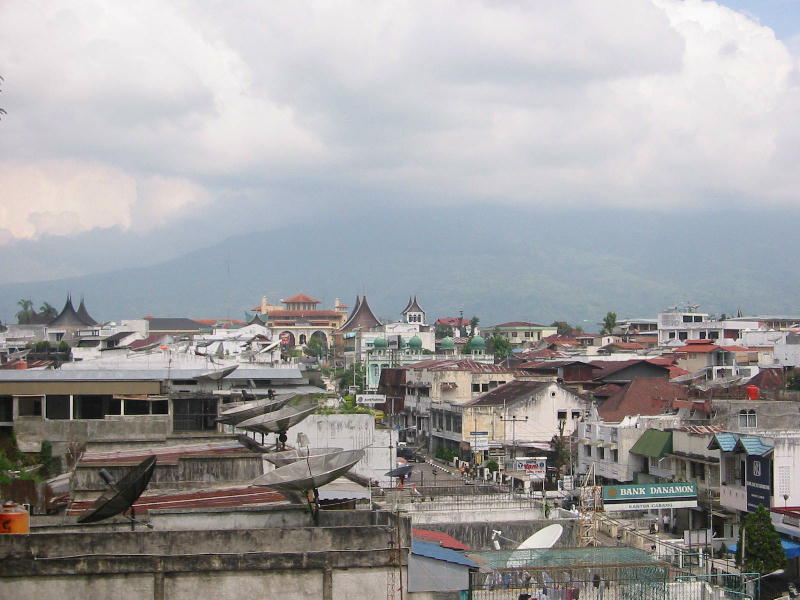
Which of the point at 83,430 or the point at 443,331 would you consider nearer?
the point at 83,430

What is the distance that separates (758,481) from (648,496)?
3.52 m

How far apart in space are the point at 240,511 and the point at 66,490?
8365 mm

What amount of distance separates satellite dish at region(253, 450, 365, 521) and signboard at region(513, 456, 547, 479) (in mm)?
35328

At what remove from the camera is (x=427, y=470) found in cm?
5359

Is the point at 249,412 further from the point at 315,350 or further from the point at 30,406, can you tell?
the point at 315,350

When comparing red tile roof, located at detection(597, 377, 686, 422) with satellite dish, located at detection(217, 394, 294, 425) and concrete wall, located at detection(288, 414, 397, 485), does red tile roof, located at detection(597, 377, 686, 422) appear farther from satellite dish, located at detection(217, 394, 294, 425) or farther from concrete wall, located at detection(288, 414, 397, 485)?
satellite dish, located at detection(217, 394, 294, 425)

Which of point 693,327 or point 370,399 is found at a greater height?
point 693,327

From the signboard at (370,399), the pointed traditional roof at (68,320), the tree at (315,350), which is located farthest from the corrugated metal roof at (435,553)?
the pointed traditional roof at (68,320)

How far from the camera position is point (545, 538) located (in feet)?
88.8

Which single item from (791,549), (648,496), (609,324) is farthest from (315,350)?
(791,549)

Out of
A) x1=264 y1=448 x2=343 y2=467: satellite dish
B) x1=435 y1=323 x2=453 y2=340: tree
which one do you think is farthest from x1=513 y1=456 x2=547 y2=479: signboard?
x1=435 y1=323 x2=453 y2=340: tree

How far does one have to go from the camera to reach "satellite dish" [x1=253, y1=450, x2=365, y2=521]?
1495cm

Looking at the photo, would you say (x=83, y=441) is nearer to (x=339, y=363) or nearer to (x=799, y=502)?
(x=799, y=502)

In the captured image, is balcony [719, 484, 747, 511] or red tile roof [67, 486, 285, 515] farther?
balcony [719, 484, 747, 511]
